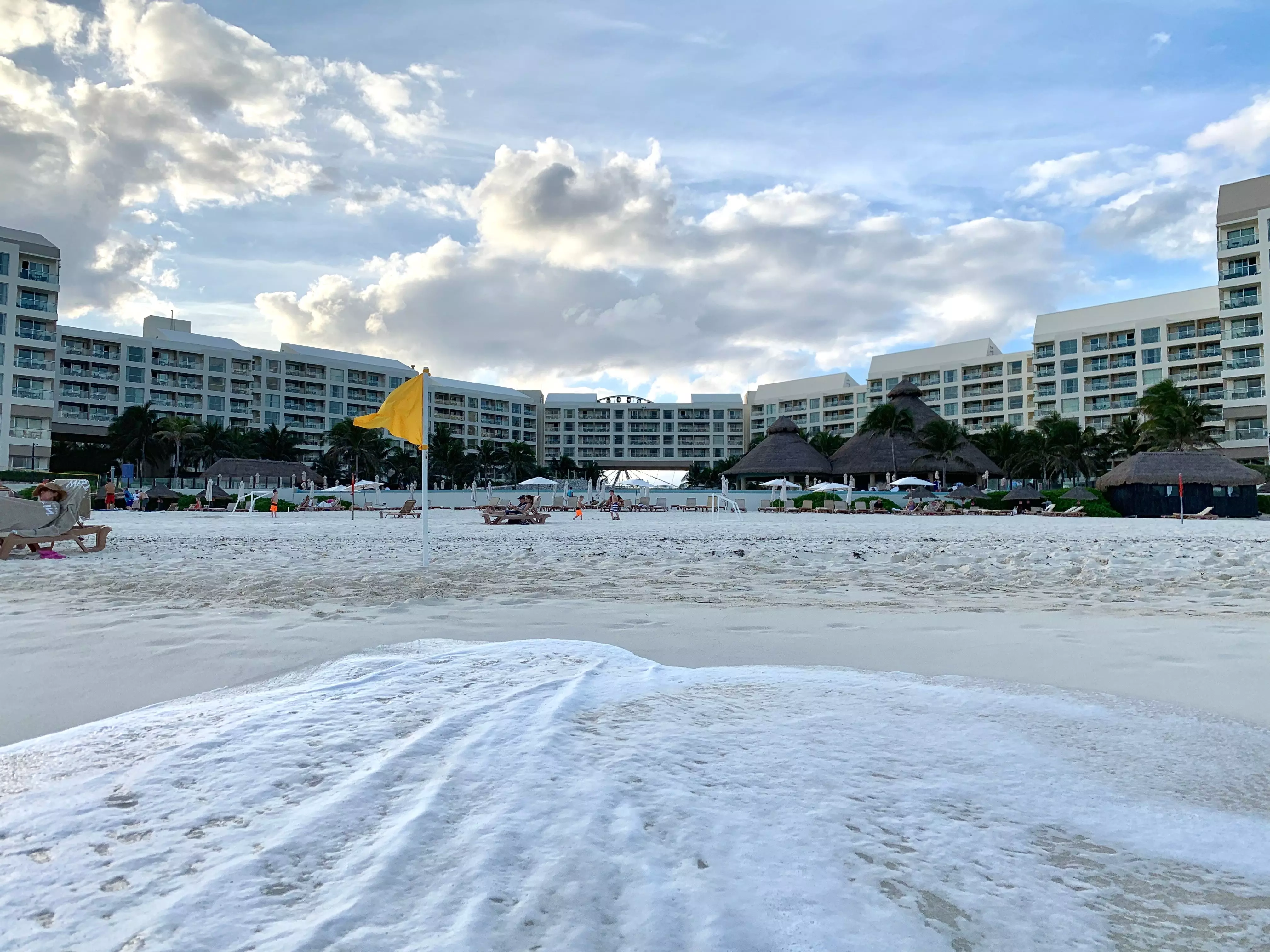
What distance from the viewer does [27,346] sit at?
173 ft

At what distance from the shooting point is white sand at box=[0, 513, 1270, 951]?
4.97 ft

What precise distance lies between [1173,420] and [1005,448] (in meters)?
14.7

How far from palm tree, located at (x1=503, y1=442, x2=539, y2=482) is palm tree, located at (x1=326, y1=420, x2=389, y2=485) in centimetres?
1280

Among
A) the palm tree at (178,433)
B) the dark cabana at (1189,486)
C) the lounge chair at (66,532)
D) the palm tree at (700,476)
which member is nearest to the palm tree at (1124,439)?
the dark cabana at (1189,486)

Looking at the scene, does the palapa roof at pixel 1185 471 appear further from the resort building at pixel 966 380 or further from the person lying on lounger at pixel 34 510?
the resort building at pixel 966 380

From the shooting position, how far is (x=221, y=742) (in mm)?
2445

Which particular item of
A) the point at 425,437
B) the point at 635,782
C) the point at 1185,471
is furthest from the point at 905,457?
the point at 635,782

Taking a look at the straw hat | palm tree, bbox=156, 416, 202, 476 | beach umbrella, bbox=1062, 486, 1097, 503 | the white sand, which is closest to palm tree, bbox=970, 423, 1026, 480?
beach umbrella, bbox=1062, 486, 1097, 503

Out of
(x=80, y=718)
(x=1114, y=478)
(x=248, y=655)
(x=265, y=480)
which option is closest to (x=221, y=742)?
(x=80, y=718)

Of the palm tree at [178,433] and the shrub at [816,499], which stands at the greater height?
the palm tree at [178,433]

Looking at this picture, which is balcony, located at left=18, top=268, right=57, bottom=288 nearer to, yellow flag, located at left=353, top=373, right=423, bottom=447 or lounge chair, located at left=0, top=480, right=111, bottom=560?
lounge chair, located at left=0, top=480, right=111, bottom=560

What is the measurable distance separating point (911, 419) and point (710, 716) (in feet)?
198

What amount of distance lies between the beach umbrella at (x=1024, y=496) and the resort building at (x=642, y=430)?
73062 mm

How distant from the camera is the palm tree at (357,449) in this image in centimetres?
7244
